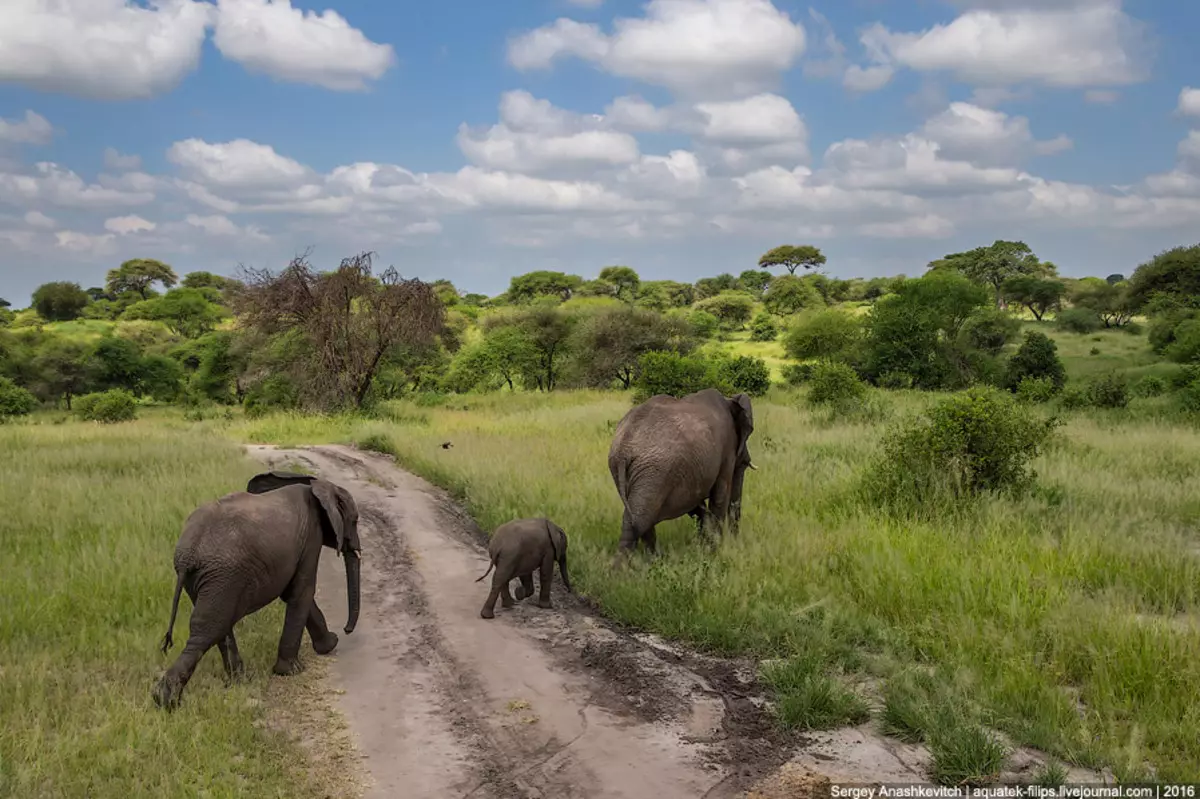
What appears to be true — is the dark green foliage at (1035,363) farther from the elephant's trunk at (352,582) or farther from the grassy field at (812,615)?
the elephant's trunk at (352,582)

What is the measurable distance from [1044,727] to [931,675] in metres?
1.02

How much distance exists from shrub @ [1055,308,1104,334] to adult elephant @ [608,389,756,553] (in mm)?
48592

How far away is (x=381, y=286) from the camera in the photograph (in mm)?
29281

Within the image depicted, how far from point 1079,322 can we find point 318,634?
175 feet

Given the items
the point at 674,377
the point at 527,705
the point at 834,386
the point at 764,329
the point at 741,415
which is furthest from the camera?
the point at 764,329

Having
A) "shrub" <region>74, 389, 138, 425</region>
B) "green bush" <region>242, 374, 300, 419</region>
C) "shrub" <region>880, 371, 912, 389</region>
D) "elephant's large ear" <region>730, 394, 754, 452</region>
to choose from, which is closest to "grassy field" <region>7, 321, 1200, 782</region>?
"elephant's large ear" <region>730, 394, 754, 452</region>

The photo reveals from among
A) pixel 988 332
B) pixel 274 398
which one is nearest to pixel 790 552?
pixel 274 398

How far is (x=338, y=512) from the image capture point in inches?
266

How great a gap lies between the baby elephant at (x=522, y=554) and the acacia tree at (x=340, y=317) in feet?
72.0

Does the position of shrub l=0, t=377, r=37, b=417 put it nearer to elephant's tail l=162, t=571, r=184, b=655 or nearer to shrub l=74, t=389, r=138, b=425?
shrub l=74, t=389, r=138, b=425

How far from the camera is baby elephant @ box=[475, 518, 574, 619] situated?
25.3 feet

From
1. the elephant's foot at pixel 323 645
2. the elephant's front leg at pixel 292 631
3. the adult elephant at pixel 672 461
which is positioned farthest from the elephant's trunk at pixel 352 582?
the adult elephant at pixel 672 461

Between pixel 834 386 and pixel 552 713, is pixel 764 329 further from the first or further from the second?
pixel 552 713

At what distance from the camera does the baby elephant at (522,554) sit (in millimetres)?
7711
